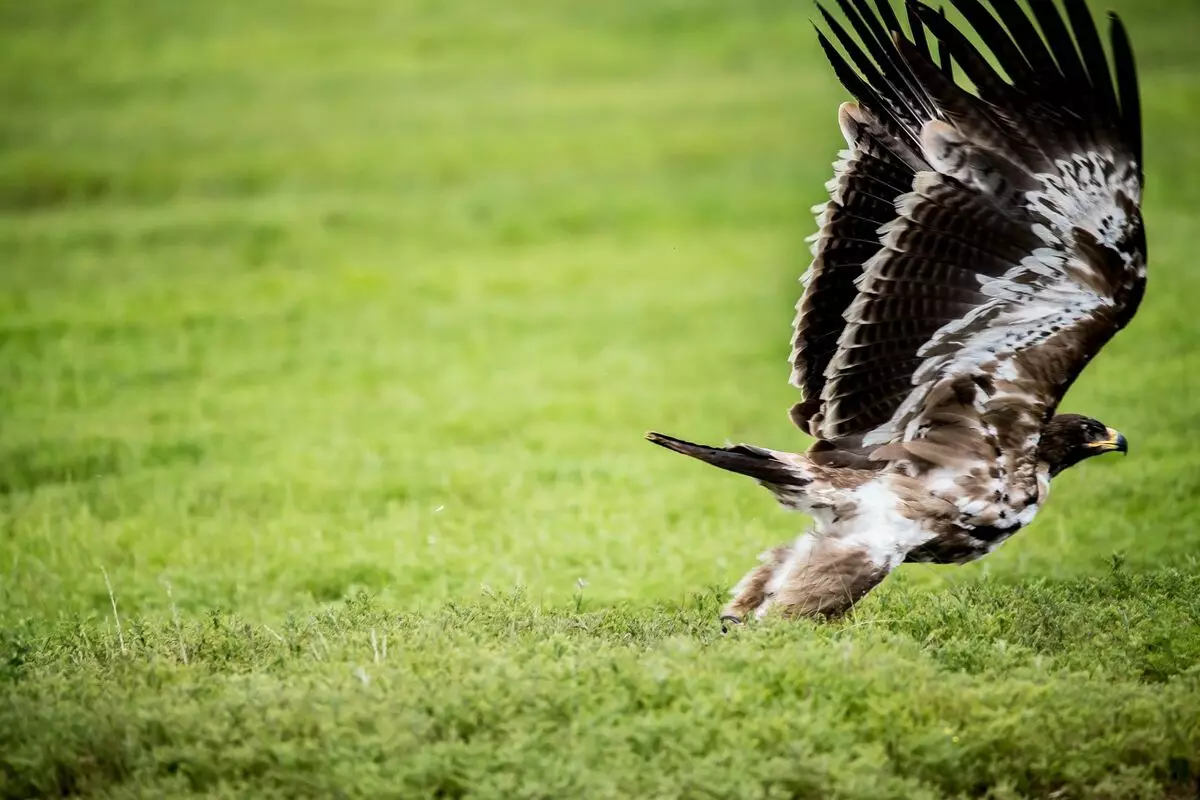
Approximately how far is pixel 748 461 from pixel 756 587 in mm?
529

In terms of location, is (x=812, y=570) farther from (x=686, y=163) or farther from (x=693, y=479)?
(x=686, y=163)

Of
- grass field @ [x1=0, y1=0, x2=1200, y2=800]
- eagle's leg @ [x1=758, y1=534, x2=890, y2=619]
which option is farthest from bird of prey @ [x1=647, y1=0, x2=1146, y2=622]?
grass field @ [x1=0, y1=0, x2=1200, y2=800]

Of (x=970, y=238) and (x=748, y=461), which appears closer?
(x=970, y=238)

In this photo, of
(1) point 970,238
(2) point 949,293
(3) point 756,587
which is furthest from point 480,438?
(1) point 970,238

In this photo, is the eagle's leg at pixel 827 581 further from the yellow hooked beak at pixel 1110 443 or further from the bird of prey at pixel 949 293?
the yellow hooked beak at pixel 1110 443

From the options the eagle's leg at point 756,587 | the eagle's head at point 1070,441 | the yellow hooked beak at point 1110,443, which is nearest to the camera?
the eagle's leg at point 756,587

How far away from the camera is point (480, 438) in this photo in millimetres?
11461

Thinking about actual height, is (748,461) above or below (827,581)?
above

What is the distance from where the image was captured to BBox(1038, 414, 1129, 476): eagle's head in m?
6.68

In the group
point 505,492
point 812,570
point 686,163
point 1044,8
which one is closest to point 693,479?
point 505,492

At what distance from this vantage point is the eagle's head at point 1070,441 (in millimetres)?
6680

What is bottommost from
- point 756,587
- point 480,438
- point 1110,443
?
point 480,438

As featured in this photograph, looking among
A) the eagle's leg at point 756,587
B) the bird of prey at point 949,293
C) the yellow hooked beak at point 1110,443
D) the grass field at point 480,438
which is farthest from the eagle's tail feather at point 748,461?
the yellow hooked beak at point 1110,443

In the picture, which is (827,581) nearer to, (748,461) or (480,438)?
(748,461)
